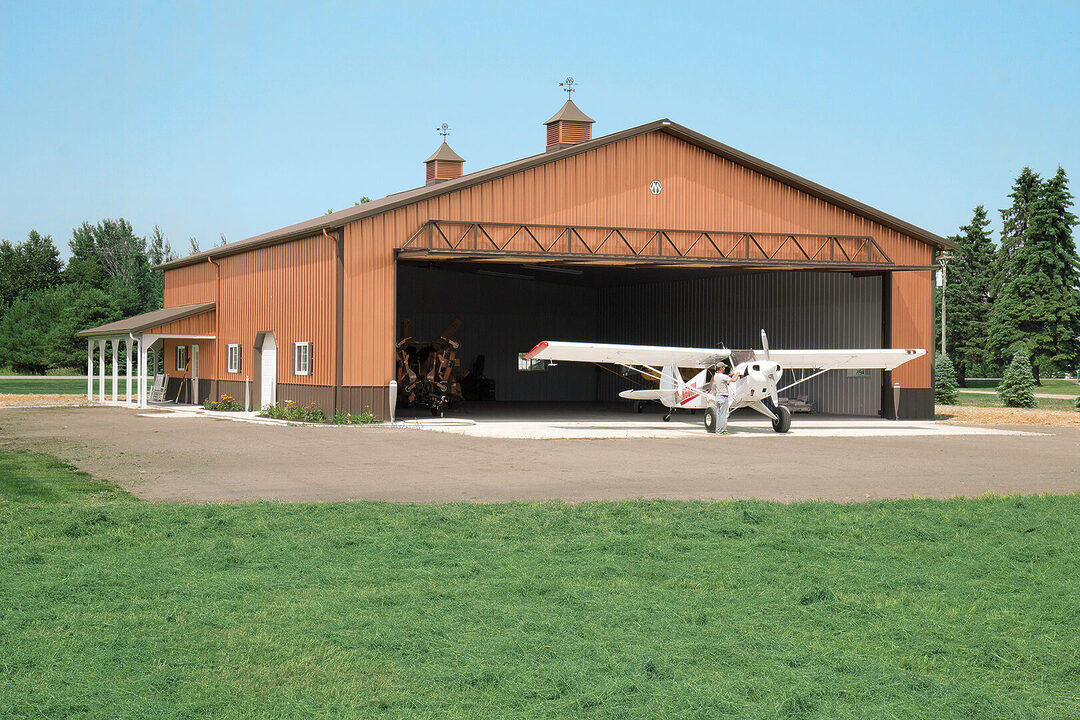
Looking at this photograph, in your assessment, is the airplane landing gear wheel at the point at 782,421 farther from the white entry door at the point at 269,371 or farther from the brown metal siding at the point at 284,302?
the white entry door at the point at 269,371

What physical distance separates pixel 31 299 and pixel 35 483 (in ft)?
199

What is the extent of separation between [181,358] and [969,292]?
158 feet

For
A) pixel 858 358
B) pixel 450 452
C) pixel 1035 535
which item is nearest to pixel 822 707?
pixel 1035 535

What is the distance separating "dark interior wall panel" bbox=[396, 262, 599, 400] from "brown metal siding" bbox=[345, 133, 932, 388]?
38.3 ft

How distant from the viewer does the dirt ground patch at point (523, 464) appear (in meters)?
10.7

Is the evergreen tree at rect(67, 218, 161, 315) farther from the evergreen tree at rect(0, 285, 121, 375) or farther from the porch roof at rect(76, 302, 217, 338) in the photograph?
the porch roof at rect(76, 302, 217, 338)

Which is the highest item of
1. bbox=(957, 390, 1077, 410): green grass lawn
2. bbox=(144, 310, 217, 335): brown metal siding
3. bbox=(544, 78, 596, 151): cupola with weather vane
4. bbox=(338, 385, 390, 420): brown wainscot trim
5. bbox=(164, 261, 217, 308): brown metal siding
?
bbox=(544, 78, 596, 151): cupola with weather vane

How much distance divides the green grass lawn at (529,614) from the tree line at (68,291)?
39.4m

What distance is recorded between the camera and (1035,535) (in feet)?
26.2

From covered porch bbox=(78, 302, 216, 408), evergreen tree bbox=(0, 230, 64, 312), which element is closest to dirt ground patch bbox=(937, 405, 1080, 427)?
covered porch bbox=(78, 302, 216, 408)

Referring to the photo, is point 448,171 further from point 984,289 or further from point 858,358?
point 984,289

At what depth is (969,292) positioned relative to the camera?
6119 cm

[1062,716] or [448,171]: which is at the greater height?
[448,171]

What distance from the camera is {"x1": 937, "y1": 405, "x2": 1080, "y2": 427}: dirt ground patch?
85.7 feet
